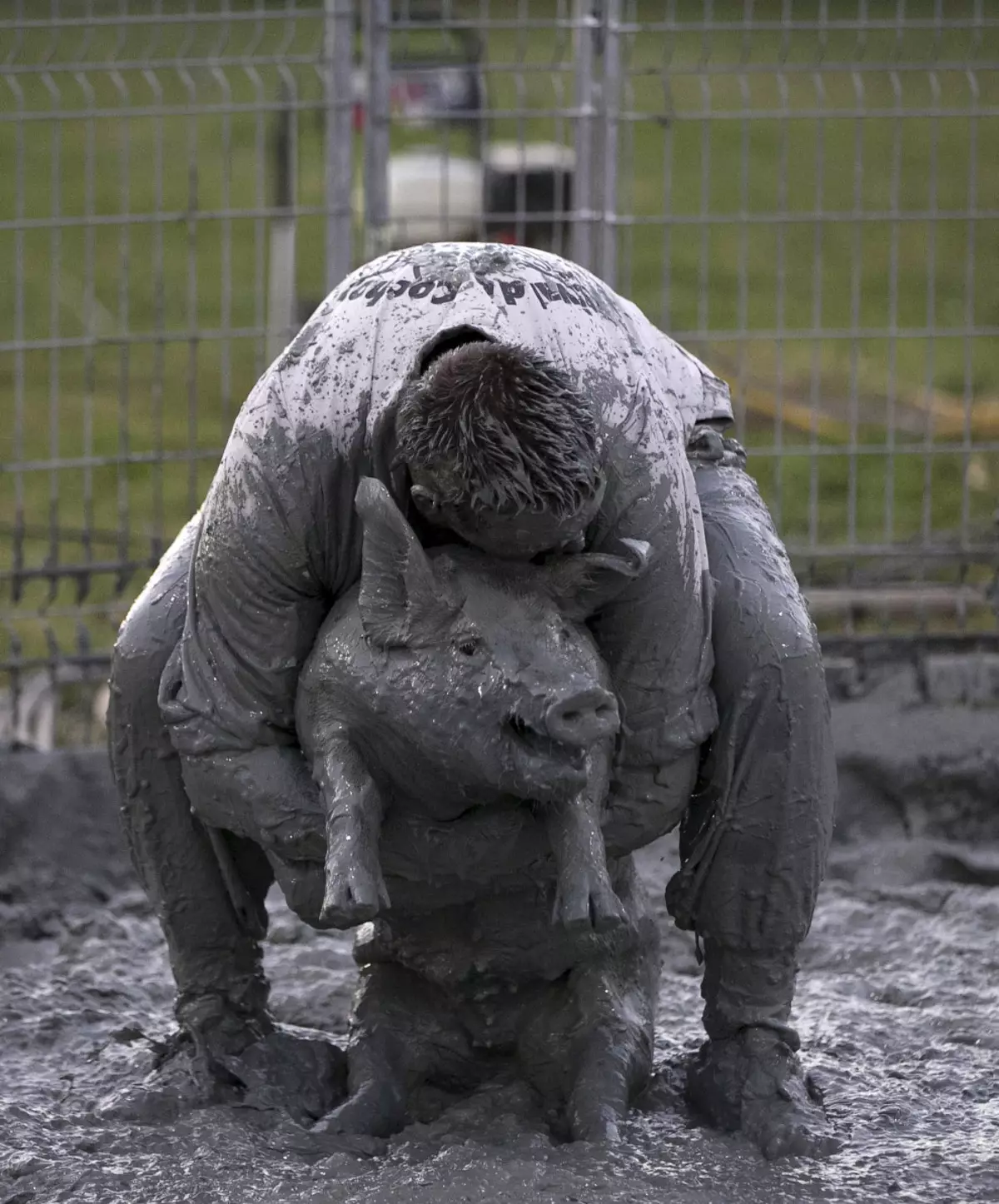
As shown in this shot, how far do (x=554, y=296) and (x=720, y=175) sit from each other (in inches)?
460

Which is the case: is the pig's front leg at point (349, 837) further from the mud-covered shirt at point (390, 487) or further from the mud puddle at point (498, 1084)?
the mud puddle at point (498, 1084)

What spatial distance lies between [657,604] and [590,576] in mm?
210

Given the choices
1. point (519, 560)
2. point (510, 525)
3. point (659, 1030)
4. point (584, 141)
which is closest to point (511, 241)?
point (584, 141)

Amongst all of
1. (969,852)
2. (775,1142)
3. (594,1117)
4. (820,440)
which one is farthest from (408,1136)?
(820,440)

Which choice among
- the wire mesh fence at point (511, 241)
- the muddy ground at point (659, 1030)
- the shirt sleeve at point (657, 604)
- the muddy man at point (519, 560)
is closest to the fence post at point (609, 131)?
the wire mesh fence at point (511, 241)

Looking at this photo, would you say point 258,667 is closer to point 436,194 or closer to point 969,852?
point 969,852

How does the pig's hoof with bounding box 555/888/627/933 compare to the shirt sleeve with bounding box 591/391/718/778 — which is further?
the shirt sleeve with bounding box 591/391/718/778

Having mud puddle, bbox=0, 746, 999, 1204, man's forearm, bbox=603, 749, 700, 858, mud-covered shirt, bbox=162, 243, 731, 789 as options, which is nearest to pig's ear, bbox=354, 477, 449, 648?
mud-covered shirt, bbox=162, 243, 731, 789

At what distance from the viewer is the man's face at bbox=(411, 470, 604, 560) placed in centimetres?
276

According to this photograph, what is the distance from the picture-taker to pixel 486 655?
→ 2803 mm

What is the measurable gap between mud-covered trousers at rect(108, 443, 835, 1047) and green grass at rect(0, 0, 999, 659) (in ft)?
7.10

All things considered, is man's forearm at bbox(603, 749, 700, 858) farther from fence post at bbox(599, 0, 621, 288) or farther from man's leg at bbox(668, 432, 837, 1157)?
fence post at bbox(599, 0, 621, 288)

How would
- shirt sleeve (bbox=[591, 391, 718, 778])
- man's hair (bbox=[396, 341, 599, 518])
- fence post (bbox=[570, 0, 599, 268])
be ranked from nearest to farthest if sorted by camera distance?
man's hair (bbox=[396, 341, 599, 518]), shirt sleeve (bbox=[591, 391, 718, 778]), fence post (bbox=[570, 0, 599, 268])

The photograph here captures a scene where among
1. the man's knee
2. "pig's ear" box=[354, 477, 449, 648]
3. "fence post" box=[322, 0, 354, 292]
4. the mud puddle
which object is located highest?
"fence post" box=[322, 0, 354, 292]
